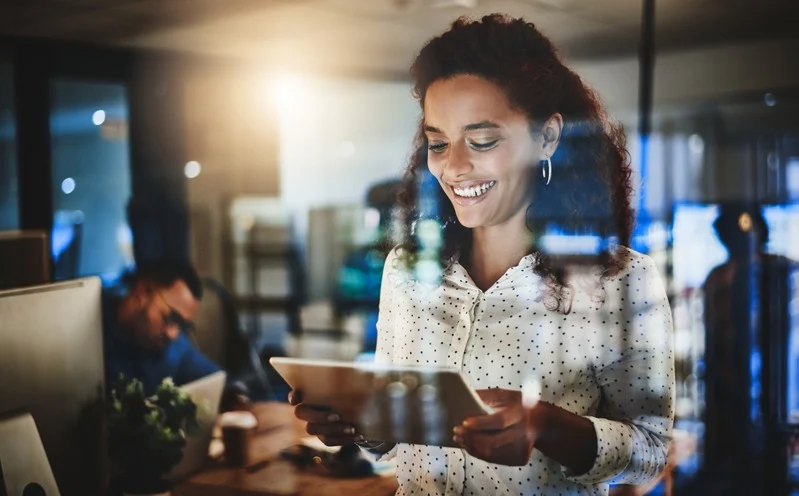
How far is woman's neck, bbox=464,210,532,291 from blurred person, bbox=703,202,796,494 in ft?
1.88

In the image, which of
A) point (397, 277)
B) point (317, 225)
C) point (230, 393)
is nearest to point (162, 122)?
point (317, 225)

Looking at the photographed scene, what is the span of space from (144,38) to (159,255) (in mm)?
771

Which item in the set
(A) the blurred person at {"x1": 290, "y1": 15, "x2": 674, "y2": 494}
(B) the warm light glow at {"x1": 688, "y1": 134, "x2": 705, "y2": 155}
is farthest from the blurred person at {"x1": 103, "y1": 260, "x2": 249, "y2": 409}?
(B) the warm light glow at {"x1": 688, "y1": 134, "x2": 705, "y2": 155}

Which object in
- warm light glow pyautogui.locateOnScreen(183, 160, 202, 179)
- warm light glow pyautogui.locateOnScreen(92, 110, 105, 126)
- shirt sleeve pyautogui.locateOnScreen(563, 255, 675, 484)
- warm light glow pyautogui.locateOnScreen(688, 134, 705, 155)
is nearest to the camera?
shirt sleeve pyautogui.locateOnScreen(563, 255, 675, 484)

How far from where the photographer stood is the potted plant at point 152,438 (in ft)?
6.84

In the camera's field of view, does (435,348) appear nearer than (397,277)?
Yes

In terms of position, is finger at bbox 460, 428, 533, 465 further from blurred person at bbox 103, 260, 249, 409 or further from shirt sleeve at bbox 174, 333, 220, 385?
shirt sleeve at bbox 174, 333, 220, 385

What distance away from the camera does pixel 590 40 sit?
73.4 inches

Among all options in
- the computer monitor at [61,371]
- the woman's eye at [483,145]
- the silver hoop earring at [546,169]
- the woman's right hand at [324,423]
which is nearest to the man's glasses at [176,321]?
the computer monitor at [61,371]

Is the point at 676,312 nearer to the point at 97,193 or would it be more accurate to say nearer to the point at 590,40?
the point at 590,40

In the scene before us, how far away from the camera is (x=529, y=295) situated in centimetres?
179

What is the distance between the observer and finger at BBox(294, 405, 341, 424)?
73.0 inches

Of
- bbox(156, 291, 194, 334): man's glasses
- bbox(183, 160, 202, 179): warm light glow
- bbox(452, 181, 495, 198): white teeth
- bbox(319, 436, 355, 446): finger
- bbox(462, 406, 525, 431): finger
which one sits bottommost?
bbox(319, 436, 355, 446): finger

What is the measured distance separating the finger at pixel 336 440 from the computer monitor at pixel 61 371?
0.55m
